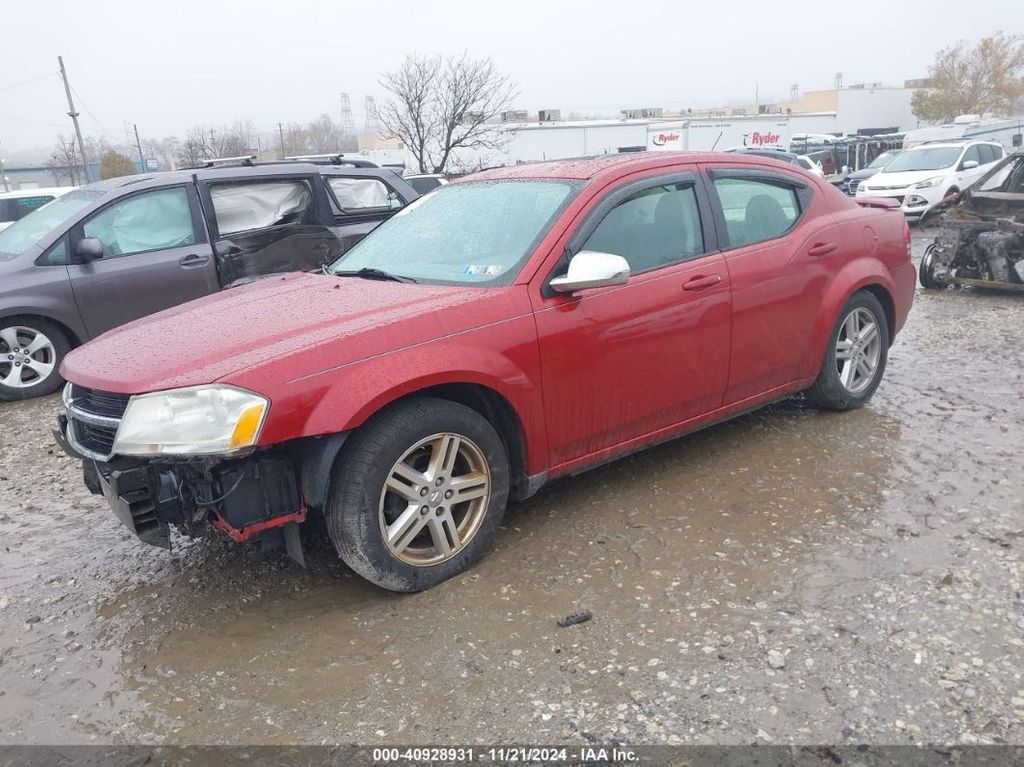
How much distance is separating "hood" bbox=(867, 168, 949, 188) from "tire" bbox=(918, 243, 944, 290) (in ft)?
27.5

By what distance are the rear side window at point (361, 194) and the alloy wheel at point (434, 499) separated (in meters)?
5.16

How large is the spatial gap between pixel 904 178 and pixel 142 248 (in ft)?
51.5

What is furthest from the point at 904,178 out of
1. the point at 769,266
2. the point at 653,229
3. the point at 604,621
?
the point at 604,621

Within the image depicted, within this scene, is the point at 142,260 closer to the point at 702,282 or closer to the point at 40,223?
the point at 40,223

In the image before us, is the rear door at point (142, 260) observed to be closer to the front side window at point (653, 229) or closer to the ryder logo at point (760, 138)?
the front side window at point (653, 229)

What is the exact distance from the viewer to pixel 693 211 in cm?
417

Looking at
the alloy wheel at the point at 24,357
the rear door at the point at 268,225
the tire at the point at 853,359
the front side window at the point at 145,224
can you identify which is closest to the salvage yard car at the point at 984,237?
the tire at the point at 853,359

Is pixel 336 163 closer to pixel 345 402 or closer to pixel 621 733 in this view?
pixel 345 402

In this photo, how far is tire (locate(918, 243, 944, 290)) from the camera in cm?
938

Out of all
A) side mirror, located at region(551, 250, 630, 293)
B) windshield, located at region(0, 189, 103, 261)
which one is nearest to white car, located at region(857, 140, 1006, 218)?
side mirror, located at region(551, 250, 630, 293)

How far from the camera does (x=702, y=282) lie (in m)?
4.00

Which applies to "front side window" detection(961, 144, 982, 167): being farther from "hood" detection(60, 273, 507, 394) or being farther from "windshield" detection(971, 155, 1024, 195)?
"hood" detection(60, 273, 507, 394)

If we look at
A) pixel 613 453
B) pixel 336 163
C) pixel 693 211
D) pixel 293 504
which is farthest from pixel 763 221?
pixel 336 163

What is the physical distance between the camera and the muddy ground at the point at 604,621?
2549 mm
